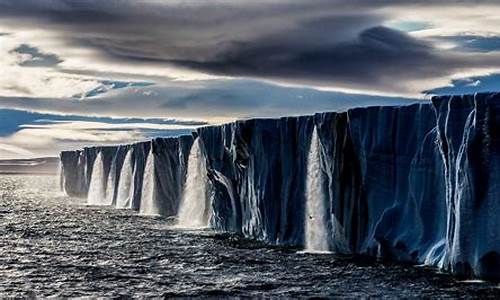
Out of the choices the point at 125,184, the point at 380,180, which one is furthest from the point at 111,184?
the point at 380,180

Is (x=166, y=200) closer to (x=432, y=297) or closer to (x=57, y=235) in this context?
(x=57, y=235)

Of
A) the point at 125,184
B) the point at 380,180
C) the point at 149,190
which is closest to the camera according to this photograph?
the point at 380,180

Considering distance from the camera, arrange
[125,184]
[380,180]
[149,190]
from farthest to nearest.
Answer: [125,184] < [149,190] < [380,180]

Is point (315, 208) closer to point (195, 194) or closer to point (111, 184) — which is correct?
point (195, 194)

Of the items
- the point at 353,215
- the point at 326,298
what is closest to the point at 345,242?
the point at 353,215

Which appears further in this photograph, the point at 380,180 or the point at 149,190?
the point at 149,190

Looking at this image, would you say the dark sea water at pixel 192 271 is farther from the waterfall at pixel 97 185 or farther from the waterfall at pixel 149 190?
the waterfall at pixel 97 185
